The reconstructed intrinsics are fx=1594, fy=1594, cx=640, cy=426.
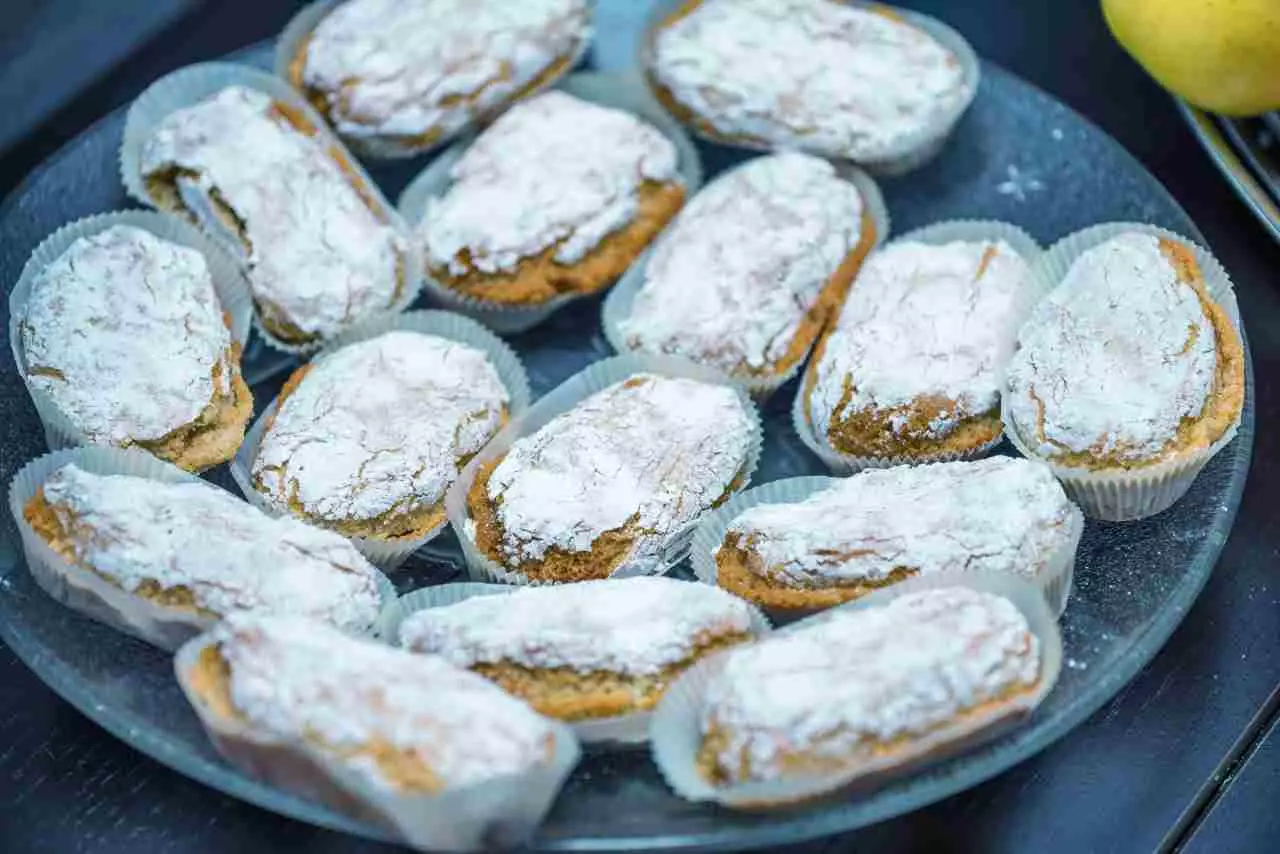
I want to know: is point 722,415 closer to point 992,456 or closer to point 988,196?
point 992,456

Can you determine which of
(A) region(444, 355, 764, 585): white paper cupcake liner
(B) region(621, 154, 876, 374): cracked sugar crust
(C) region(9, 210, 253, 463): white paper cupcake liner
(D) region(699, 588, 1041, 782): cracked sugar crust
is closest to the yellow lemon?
(B) region(621, 154, 876, 374): cracked sugar crust

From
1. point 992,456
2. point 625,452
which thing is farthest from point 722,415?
point 992,456

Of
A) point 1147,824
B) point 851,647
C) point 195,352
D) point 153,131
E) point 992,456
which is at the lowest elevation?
point 1147,824

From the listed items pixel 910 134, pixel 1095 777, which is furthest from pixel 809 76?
pixel 1095 777

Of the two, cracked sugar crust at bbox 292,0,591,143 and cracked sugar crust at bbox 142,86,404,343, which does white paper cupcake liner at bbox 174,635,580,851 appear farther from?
cracked sugar crust at bbox 292,0,591,143

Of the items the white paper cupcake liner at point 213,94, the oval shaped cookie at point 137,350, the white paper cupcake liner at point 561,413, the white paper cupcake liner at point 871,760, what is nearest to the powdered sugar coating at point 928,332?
the white paper cupcake liner at point 561,413
